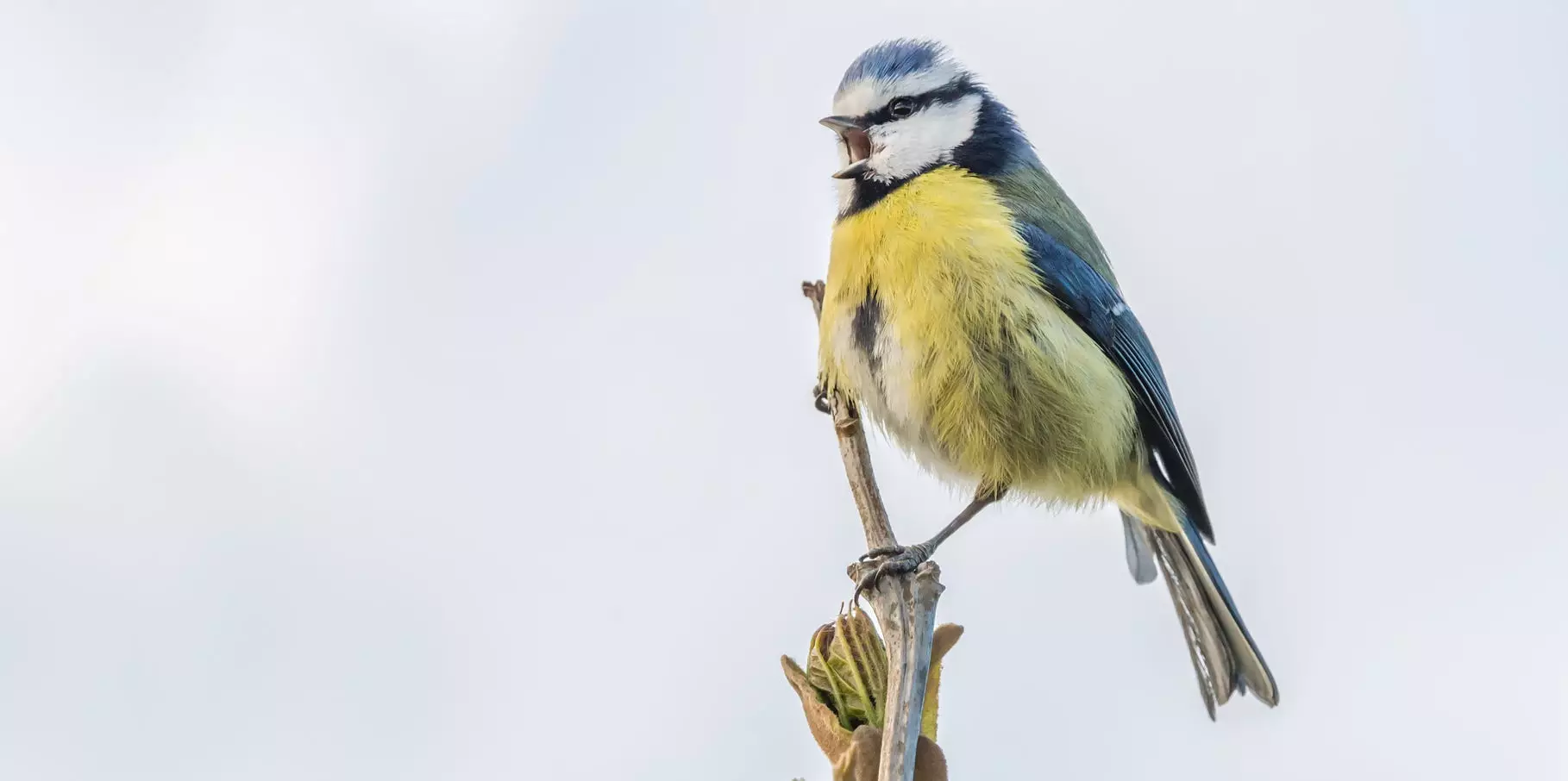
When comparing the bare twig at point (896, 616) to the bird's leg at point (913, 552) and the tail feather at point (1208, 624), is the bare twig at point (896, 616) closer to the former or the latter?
the bird's leg at point (913, 552)

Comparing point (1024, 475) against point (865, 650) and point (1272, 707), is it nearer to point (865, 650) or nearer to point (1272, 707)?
point (1272, 707)

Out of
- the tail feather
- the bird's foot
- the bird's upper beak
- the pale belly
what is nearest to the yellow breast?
the pale belly

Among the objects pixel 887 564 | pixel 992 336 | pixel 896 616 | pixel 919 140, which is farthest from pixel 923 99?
pixel 896 616

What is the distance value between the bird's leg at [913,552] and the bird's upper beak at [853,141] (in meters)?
0.87

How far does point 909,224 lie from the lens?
3.35 metres

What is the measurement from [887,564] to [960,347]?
3.90ft

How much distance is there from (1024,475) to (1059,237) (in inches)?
26.2

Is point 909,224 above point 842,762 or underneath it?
above

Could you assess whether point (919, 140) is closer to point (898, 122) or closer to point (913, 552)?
point (898, 122)

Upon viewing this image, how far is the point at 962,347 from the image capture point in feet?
10.7

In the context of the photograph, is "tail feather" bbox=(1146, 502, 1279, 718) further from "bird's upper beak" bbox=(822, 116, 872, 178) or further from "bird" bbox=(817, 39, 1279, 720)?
"bird's upper beak" bbox=(822, 116, 872, 178)

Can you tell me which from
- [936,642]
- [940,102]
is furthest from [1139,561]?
[936,642]

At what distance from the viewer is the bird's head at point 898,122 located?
11.7ft

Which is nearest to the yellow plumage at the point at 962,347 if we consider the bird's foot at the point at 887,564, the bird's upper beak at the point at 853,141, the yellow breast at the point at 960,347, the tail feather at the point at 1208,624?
the yellow breast at the point at 960,347
